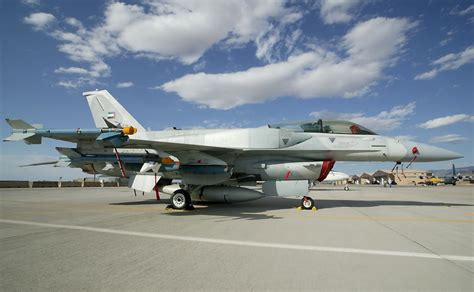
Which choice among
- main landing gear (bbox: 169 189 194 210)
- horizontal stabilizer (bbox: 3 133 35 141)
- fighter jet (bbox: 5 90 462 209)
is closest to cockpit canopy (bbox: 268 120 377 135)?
→ fighter jet (bbox: 5 90 462 209)

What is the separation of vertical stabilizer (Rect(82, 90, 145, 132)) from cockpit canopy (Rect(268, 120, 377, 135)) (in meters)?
7.49

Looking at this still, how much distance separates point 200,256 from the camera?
12.1 feet

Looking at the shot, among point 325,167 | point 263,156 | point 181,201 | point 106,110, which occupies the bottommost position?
point 181,201

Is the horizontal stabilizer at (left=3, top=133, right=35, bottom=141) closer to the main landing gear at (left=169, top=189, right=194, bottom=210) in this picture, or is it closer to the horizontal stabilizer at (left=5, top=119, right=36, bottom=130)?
the horizontal stabilizer at (left=5, top=119, right=36, bottom=130)

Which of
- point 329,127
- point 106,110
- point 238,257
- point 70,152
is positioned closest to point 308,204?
point 329,127

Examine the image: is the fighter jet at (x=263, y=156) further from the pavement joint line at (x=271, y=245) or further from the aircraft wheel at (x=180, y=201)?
the pavement joint line at (x=271, y=245)

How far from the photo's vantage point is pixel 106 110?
13.1 m

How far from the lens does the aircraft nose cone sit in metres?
9.72

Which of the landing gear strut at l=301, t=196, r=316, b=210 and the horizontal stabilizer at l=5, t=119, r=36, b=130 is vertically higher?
the horizontal stabilizer at l=5, t=119, r=36, b=130

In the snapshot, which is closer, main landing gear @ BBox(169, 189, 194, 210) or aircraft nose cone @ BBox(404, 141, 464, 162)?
main landing gear @ BBox(169, 189, 194, 210)

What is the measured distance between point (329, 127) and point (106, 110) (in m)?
10.4

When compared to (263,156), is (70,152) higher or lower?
higher

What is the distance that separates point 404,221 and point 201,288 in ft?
20.4

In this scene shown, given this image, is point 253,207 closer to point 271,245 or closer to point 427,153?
point 271,245
